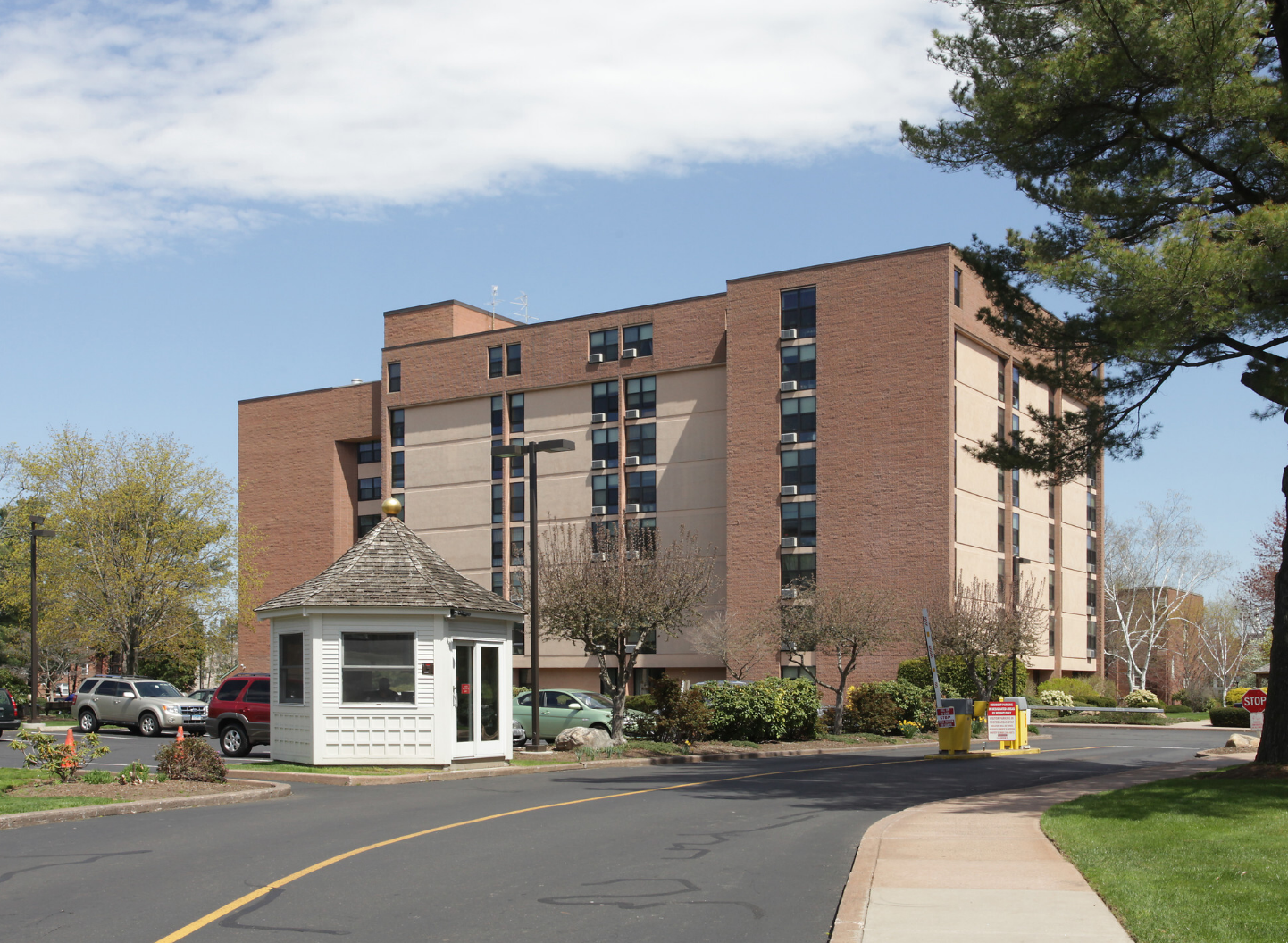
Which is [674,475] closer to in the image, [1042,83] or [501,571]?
[501,571]

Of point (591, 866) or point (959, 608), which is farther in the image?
point (959, 608)

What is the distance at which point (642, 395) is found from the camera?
61594mm

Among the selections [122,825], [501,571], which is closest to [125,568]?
[501,571]

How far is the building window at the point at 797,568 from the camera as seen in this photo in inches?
2121

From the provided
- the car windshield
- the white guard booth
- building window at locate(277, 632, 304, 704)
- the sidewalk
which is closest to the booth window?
the white guard booth

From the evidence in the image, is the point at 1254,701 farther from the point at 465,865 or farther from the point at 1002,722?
the point at 465,865

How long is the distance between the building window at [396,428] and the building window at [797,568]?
82.7 ft

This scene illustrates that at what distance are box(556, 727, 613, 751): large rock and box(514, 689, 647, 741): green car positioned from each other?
8.31 ft

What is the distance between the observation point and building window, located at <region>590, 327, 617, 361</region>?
62.2 m

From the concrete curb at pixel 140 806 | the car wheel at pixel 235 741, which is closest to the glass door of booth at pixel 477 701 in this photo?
the concrete curb at pixel 140 806

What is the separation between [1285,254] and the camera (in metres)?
15.8

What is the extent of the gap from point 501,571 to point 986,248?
4655 centimetres

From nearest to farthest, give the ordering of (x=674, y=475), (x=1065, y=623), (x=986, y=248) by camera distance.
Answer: (x=986, y=248) → (x=674, y=475) → (x=1065, y=623)

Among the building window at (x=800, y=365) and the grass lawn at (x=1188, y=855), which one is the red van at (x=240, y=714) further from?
the building window at (x=800, y=365)
